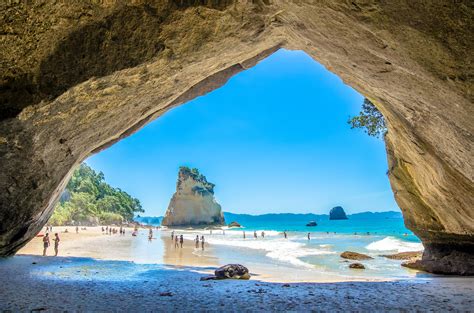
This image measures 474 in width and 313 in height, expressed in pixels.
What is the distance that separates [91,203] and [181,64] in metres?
92.4

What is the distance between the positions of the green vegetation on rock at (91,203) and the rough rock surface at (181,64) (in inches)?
2878

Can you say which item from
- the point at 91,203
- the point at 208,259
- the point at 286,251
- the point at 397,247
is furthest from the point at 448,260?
the point at 91,203

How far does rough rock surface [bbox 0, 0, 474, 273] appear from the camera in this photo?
4.95 m

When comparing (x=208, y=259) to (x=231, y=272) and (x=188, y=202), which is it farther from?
(x=188, y=202)

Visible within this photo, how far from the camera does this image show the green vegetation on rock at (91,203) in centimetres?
8088

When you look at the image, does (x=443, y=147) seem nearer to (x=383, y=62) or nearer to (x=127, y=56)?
(x=383, y=62)

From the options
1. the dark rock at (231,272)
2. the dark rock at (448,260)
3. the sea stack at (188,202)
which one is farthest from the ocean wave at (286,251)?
the sea stack at (188,202)

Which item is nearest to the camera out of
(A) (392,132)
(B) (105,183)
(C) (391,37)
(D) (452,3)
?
(D) (452,3)

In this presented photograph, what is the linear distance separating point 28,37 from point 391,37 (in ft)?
19.9

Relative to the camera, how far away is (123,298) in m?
7.53

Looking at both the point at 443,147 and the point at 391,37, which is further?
the point at 443,147

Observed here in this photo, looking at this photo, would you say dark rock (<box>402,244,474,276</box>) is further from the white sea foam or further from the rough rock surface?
the white sea foam

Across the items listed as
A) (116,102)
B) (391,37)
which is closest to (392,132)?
(391,37)

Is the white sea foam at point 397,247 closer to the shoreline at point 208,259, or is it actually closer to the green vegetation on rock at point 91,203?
the shoreline at point 208,259
